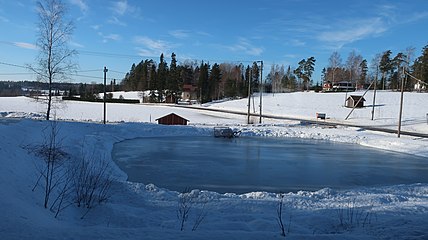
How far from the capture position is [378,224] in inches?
223

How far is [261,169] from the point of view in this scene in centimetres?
1358

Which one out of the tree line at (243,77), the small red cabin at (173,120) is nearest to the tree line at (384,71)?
the tree line at (243,77)

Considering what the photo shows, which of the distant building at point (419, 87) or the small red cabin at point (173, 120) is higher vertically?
the distant building at point (419, 87)

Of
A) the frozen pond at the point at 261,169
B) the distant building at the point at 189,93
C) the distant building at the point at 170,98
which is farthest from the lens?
the distant building at the point at 189,93

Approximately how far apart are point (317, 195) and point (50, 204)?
676 cm

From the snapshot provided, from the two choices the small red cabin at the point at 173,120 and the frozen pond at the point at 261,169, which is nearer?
the frozen pond at the point at 261,169

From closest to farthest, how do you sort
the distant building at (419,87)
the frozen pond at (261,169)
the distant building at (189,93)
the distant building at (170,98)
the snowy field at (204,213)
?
the snowy field at (204,213) < the frozen pond at (261,169) < the distant building at (419,87) < the distant building at (170,98) < the distant building at (189,93)

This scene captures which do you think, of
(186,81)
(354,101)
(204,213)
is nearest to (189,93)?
(186,81)

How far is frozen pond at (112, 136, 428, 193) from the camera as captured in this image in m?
11.1

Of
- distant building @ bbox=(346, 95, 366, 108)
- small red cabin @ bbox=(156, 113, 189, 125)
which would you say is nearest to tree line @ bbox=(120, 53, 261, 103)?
distant building @ bbox=(346, 95, 366, 108)

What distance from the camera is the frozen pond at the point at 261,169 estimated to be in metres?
11.1

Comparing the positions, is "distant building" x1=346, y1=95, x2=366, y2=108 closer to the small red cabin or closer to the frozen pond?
the small red cabin

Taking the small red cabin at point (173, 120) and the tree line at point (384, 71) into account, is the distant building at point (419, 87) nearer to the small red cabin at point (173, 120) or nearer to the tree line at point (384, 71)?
the tree line at point (384, 71)

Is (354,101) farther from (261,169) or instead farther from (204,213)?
(204,213)
